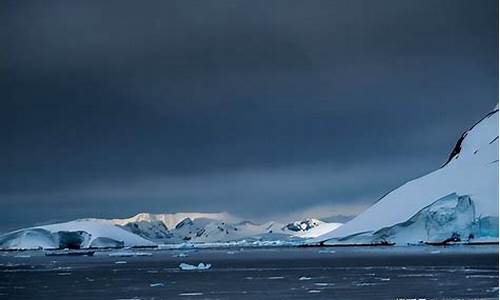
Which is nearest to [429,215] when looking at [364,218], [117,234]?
[364,218]

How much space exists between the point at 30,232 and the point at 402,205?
814 inches

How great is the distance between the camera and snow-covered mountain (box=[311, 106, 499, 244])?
31297 millimetres

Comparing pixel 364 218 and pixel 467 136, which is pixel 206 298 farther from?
pixel 467 136

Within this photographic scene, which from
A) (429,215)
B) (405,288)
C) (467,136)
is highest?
(467,136)

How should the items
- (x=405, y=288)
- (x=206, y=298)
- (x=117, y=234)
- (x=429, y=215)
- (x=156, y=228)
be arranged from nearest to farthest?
1. (x=206, y=298)
2. (x=405, y=288)
3. (x=429, y=215)
4. (x=117, y=234)
5. (x=156, y=228)

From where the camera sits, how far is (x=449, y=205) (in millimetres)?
30922

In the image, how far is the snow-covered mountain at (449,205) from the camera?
31297 mm

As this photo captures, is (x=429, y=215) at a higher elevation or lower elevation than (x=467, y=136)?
lower

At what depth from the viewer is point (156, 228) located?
16138 centimetres

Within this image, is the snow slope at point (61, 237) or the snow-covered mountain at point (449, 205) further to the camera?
the snow slope at point (61, 237)

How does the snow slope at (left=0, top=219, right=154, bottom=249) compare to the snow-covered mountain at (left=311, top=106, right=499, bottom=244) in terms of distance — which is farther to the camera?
the snow slope at (left=0, top=219, right=154, bottom=249)

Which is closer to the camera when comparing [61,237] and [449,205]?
[449,205]

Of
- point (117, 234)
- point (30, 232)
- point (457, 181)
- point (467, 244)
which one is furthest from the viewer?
point (117, 234)

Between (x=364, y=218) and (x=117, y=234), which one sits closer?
(x=364, y=218)
